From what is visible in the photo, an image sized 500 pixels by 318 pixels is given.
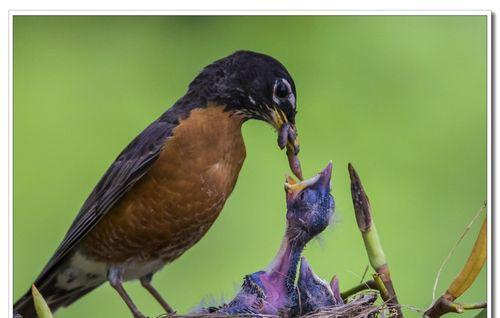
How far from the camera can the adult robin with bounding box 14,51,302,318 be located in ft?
9.39

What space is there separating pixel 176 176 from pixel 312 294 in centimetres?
66

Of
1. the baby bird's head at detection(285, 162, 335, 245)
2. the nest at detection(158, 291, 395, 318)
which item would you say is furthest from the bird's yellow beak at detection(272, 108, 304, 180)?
the nest at detection(158, 291, 395, 318)

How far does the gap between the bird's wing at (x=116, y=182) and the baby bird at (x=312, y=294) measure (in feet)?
2.28

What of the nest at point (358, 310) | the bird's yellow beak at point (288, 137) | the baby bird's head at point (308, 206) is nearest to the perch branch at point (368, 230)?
the nest at point (358, 310)

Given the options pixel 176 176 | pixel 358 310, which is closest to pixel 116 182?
pixel 176 176

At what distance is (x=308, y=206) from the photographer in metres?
2.66

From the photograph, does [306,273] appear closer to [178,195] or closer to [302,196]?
[302,196]

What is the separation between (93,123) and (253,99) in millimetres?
687

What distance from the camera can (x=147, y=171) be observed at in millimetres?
2877

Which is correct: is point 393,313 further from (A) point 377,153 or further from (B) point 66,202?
(B) point 66,202

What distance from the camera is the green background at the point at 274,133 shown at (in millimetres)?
3053

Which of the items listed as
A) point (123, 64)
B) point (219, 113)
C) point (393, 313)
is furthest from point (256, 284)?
point (123, 64)

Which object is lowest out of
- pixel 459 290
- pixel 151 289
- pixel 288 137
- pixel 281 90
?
pixel 151 289
